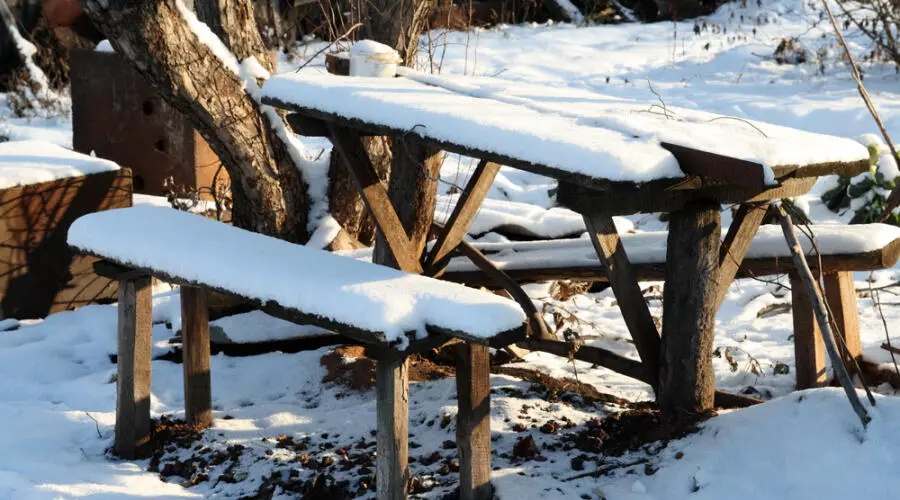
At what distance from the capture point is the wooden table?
279cm

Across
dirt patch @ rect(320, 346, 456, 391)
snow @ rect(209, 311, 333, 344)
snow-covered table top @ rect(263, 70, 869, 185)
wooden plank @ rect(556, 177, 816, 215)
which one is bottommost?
dirt patch @ rect(320, 346, 456, 391)

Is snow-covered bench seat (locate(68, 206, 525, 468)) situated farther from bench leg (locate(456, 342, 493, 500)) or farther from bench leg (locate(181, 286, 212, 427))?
bench leg (locate(456, 342, 493, 500))

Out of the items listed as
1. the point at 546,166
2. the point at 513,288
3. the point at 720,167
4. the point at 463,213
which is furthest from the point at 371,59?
the point at 720,167

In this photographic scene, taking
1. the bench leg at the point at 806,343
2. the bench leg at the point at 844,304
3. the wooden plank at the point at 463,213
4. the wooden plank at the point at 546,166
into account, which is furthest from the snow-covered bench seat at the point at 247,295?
the bench leg at the point at 844,304

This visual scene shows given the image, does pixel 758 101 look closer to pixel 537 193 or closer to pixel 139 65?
pixel 537 193

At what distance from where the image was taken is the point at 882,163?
20.4 ft

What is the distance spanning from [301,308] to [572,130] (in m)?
0.98

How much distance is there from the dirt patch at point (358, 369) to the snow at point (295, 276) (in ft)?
3.31

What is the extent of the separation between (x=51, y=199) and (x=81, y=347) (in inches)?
36.4

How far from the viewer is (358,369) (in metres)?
4.62

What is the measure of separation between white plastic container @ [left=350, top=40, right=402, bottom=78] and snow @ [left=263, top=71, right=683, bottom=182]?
165mm

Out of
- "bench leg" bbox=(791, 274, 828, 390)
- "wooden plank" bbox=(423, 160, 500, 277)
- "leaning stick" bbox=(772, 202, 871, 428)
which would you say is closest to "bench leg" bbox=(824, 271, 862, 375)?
"bench leg" bbox=(791, 274, 828, 390)

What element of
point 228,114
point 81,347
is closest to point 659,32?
point 228,114

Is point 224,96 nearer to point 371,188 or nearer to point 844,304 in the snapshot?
point 371,188
